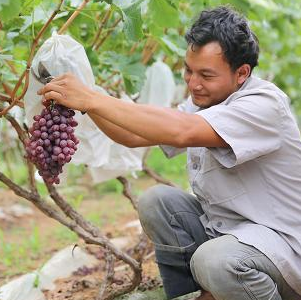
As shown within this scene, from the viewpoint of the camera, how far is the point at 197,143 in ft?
8.78

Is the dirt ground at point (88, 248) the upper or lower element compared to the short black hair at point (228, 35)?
lower

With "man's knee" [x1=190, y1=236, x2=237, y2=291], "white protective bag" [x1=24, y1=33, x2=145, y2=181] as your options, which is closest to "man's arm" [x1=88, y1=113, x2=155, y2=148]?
"white protective bag" [x1=24, y1=33, x2=145, y2=181]

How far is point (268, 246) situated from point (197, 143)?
0.53 meters

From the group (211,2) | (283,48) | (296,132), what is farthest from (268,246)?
(283,48)

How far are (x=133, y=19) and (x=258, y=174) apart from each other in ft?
2.76

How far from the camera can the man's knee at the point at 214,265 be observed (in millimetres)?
2664

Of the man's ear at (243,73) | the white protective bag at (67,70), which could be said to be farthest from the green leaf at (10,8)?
the man's ear at (243,73)

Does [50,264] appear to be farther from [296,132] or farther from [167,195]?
[296,132]

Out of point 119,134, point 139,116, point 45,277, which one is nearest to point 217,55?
point 139,116

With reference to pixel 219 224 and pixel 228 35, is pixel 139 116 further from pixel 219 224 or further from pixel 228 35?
pixel 219 224

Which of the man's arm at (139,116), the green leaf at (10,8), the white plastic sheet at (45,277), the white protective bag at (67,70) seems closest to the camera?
the green leaf at (10,8)

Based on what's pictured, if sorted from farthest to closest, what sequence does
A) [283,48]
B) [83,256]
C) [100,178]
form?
[283,48]
[83,256]
[100,178]

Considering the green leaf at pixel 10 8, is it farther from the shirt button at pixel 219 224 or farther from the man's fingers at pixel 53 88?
the shirt button at pixel 219 224

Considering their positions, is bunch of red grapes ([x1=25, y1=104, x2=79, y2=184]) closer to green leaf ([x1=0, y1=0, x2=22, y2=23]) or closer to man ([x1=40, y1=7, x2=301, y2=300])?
man ([x1=40, y1=7, x2=301, y2=300])
